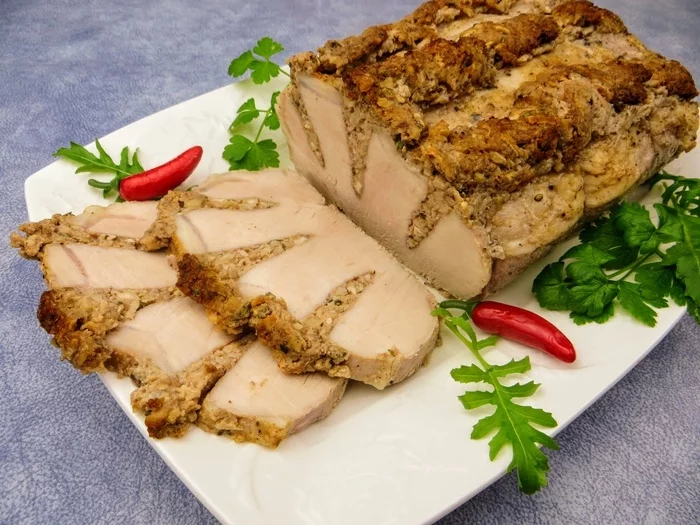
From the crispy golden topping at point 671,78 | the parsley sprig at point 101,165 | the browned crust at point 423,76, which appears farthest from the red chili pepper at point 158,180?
the crispy golden topping at point 671,78

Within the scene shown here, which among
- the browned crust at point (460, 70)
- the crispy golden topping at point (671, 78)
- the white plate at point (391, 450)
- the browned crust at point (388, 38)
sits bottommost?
the white plate at point (391, 450)

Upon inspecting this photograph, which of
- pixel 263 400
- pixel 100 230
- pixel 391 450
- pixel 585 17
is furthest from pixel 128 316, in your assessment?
pixel 585 17

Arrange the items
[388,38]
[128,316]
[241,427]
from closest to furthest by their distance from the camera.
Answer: [241,427]
[128,316]
[388,38]

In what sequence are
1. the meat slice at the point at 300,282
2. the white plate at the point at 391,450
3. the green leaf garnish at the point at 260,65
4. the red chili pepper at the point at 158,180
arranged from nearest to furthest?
the white plate at the point at 391,450
the meat slice at the point at 300,282
the red chili pepper at the point at 158,180
the green leaf garnish at the point at 260,65

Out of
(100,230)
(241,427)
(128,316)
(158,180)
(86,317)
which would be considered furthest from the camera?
(158,180)

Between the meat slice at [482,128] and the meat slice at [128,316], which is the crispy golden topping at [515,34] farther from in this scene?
the meat slice at [128,316]

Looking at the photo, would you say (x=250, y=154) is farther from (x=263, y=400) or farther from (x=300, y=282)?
(x=263, y=400)

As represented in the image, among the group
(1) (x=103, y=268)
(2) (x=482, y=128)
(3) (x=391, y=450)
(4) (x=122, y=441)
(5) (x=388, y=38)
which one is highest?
(5) (x=388, y=38)
